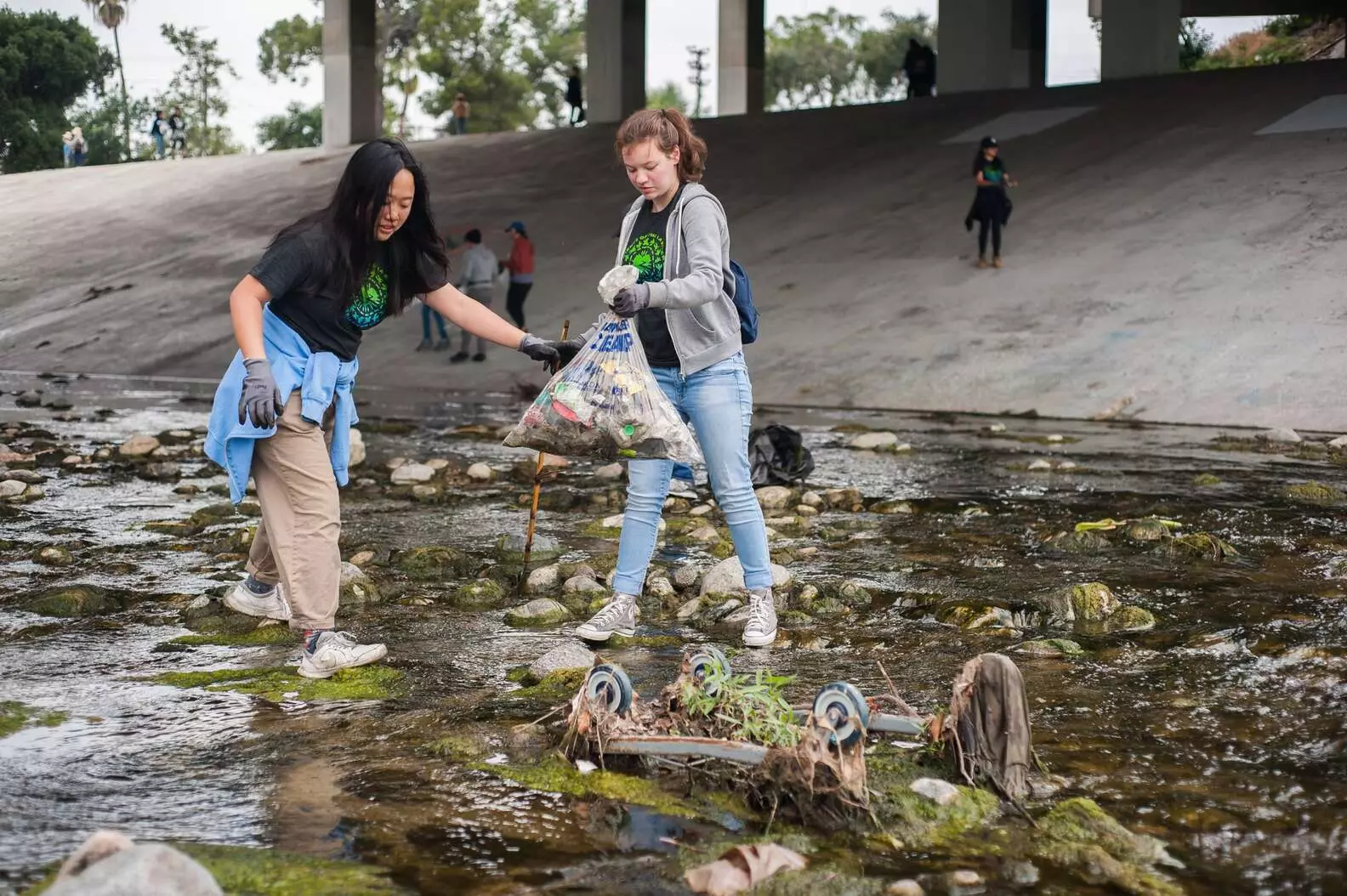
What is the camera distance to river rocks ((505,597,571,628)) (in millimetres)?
5027

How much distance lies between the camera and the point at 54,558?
6.11 metres

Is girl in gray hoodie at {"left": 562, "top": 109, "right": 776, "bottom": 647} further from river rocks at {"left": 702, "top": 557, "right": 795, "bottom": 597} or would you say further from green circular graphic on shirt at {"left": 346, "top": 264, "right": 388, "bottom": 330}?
green circular graphic on shirt at {"left": 346, "top": 264, "right": 388, "bottom": 330}

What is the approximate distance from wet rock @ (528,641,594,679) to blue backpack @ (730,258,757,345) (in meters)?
1.19

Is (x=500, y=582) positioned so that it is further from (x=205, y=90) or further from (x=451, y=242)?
(x=205, y=90)

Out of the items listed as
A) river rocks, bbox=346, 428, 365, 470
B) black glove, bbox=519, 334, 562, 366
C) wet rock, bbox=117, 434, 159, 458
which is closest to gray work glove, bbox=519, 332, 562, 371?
black glove, bbox=519, 334, 562, 366

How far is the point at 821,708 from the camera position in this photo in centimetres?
305

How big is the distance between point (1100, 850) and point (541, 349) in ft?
8.80

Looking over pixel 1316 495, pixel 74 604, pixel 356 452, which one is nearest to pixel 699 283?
pixel 74 604

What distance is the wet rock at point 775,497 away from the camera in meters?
7.68

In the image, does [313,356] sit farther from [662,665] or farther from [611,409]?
[662,665]

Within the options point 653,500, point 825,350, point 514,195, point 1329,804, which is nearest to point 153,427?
point 825,350

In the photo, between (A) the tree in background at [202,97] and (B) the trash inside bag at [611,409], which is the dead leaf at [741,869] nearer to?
(B) the trash inside bag at [611,409]

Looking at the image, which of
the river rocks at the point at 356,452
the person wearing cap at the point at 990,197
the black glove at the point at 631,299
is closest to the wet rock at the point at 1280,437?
→ the person wearing cap at the point at 990,197

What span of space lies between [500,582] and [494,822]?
282cm
